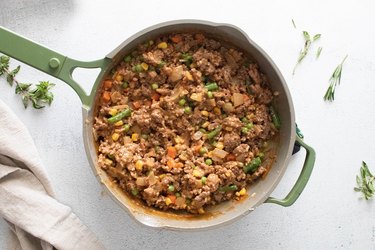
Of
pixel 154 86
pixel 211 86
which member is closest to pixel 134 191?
pixel 154 86

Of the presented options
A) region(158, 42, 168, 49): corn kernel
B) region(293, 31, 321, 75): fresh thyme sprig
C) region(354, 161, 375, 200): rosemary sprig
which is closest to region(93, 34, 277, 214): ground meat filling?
region(158, 42, 168, 49): corn kernel

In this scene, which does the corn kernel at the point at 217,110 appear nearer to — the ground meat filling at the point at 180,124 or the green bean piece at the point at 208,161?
the ground meat filling at the point at 180,124

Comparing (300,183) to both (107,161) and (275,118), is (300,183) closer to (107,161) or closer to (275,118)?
(275,118)

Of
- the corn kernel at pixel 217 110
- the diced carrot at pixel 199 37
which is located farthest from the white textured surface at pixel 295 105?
the corn kernel at pixel 217 110

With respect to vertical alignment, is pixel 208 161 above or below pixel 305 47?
Answer: below

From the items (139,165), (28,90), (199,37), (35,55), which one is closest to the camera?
(35,55)
